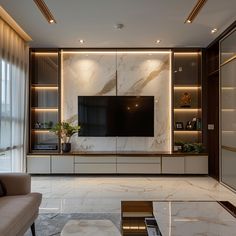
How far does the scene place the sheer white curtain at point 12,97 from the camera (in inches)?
172

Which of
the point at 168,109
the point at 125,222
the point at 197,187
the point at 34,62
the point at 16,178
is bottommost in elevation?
the point at 197,187

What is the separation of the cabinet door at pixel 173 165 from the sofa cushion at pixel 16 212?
329cm

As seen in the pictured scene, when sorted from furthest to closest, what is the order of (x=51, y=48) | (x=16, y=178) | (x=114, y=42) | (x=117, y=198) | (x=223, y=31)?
(x=51, y=48), (x=114, y=42), (x=223, y=31), (x=117, y=198), (x=16, y=178)

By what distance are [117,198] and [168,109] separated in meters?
2.59

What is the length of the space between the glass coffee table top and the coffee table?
12 cm

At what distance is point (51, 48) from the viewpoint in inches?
229

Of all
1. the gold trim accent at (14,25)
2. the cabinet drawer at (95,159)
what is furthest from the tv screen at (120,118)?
the gold trim accent at (14,25)

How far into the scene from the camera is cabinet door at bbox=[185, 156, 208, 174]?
549cm

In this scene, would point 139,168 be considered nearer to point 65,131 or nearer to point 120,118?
point 120,118

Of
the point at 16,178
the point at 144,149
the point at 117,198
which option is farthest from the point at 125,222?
the point at 144,149

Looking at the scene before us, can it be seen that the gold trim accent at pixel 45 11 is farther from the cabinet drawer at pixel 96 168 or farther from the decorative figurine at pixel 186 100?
the decorative figurine at pixel 186 100

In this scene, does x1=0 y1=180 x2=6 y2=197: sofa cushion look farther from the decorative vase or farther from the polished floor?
the decorative vase

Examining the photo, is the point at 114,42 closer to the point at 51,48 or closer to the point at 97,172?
the point at 51,48

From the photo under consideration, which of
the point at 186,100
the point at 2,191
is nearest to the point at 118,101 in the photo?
the point at 186,100
